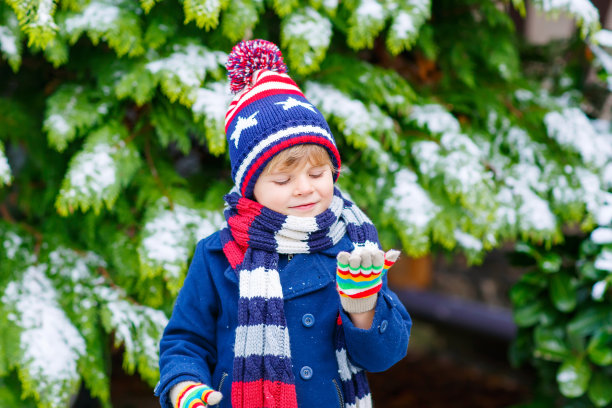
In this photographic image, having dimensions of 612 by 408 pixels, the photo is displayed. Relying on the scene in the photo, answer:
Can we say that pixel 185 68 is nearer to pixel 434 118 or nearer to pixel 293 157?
pixel 293 157

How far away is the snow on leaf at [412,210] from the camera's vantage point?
8.05ft

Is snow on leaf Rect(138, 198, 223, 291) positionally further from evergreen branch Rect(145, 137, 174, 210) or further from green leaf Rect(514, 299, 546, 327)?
green leaf Rect(514, 299, 546, 327)

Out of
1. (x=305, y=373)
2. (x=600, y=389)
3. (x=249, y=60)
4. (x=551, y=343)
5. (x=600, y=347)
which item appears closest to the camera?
(x=305, y=373)

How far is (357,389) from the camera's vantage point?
1.69 meters

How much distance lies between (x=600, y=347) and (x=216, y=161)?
209 centimetres

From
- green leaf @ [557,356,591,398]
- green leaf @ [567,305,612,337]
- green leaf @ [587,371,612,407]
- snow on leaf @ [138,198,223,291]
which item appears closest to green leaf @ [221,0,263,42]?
snow on leaf @ [138,198,223,291]

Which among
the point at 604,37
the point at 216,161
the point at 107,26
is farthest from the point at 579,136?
the point at 107,26

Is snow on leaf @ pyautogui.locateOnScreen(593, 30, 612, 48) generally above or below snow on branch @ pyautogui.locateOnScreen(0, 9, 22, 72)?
below

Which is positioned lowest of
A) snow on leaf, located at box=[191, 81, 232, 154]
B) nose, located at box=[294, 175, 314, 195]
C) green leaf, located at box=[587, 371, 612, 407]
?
green leaf, located at box=[587, 371, 612, 407]

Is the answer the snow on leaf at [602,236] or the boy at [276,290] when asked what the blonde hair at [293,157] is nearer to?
the boy at [276,290]

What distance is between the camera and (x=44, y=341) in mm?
2242

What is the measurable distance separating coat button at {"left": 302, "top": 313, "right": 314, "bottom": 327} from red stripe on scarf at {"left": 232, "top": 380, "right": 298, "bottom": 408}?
168mm

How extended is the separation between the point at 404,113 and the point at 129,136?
4.12 ft

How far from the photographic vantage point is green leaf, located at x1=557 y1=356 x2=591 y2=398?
279 cm
